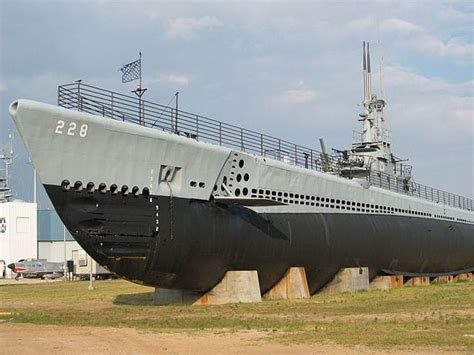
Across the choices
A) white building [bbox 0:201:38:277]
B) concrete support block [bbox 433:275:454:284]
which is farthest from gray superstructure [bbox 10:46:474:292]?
white building [bbox 0:201:38:277]

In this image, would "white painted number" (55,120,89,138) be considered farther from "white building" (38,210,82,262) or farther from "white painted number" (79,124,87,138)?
"white building" (38,210,82,262)

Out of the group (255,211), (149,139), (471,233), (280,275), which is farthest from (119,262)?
(471,233)

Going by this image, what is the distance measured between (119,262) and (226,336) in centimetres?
538

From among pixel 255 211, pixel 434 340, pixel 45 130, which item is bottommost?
pixel 434 340

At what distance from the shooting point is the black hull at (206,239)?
17438 mm

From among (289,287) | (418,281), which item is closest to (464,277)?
(418,281)

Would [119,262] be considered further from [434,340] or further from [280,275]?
[434,340]

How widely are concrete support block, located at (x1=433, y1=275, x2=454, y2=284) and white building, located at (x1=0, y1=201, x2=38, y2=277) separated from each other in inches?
1593

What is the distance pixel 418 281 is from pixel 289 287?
35.2 ft

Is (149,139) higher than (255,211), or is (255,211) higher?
(149,139)

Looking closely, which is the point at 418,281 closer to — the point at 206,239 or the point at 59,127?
the point at 206,239

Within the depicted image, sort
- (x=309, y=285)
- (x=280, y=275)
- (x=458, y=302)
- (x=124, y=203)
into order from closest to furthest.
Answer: (x=124, y=203)
(x=458, y=302)
(x=280, y=275)
(x=309, y=285)

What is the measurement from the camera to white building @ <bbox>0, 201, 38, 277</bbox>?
6216cm

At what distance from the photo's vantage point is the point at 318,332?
540 inches
